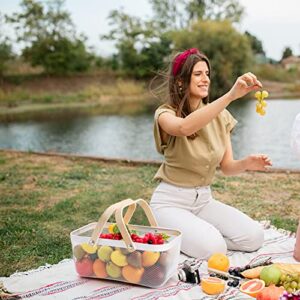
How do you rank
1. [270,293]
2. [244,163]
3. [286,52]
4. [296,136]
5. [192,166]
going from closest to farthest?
[270,293]
[296,136]
[192,166]
[244,163]
[286,52]

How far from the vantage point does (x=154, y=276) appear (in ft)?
9.34

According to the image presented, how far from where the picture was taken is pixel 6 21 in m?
39.8

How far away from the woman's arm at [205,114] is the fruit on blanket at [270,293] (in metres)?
1.10

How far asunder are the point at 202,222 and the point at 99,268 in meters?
0.83

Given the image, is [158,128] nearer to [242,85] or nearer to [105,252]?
[242,85]

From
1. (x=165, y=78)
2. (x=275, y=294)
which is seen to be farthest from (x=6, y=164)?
(x=275, y=294)

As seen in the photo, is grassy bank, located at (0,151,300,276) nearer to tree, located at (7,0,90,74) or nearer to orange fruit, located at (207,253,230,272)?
orange fruit, located at (207,253,230,272)

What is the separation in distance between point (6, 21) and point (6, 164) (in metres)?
35.2

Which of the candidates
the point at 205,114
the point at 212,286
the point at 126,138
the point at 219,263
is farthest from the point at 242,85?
the point at 126,138

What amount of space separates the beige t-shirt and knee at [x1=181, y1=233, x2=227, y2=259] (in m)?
0.42

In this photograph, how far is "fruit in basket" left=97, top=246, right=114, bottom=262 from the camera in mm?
2875

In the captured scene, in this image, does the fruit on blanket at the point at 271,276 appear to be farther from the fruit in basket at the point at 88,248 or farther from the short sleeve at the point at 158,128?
the short sleeve at the point at 158,128

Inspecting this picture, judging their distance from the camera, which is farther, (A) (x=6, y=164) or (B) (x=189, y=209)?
(A) (x=6, y=164)

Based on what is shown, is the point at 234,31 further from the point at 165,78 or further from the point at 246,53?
the point at 165,78
